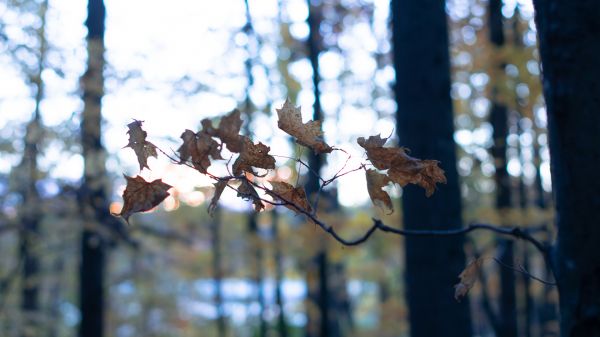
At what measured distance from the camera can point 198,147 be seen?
4.39ft

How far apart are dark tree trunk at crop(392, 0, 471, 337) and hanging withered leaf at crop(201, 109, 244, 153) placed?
2.43 metres

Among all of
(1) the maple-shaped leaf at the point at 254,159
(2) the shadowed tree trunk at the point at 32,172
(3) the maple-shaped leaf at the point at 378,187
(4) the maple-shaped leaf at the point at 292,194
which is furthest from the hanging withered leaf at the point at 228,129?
(2) the shadowed tree trunk at the point at 32,172

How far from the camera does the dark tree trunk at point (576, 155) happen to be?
1.37 metres

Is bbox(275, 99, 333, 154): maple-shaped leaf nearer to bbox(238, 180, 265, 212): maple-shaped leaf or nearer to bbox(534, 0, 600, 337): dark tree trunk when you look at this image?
bbox(238, 180, 265, 212): maple-shaped leaf

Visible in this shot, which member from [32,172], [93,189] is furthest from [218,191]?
[32,172]

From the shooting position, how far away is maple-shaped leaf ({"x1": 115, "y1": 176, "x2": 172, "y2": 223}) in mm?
1424

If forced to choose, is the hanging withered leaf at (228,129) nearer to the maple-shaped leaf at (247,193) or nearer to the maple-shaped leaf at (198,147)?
the maple-shaped leaf at (198,147)

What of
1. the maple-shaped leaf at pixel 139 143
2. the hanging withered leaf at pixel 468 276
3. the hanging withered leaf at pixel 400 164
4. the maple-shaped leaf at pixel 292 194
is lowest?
the hanging withered leaf at pixel 468 276

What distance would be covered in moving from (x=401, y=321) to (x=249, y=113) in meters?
4.29

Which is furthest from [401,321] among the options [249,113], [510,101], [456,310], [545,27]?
[545,27]

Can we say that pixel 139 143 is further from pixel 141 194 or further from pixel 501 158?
pixel 501 158

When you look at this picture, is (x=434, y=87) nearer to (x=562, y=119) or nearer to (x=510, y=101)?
(x=562, y=119)

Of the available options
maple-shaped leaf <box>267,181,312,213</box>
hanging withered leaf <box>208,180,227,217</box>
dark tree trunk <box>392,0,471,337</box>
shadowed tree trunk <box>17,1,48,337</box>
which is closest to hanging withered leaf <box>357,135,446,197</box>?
maple-shaped leaf <box>267,181,312,213</box>

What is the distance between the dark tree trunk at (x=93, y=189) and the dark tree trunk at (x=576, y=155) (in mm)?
5815
